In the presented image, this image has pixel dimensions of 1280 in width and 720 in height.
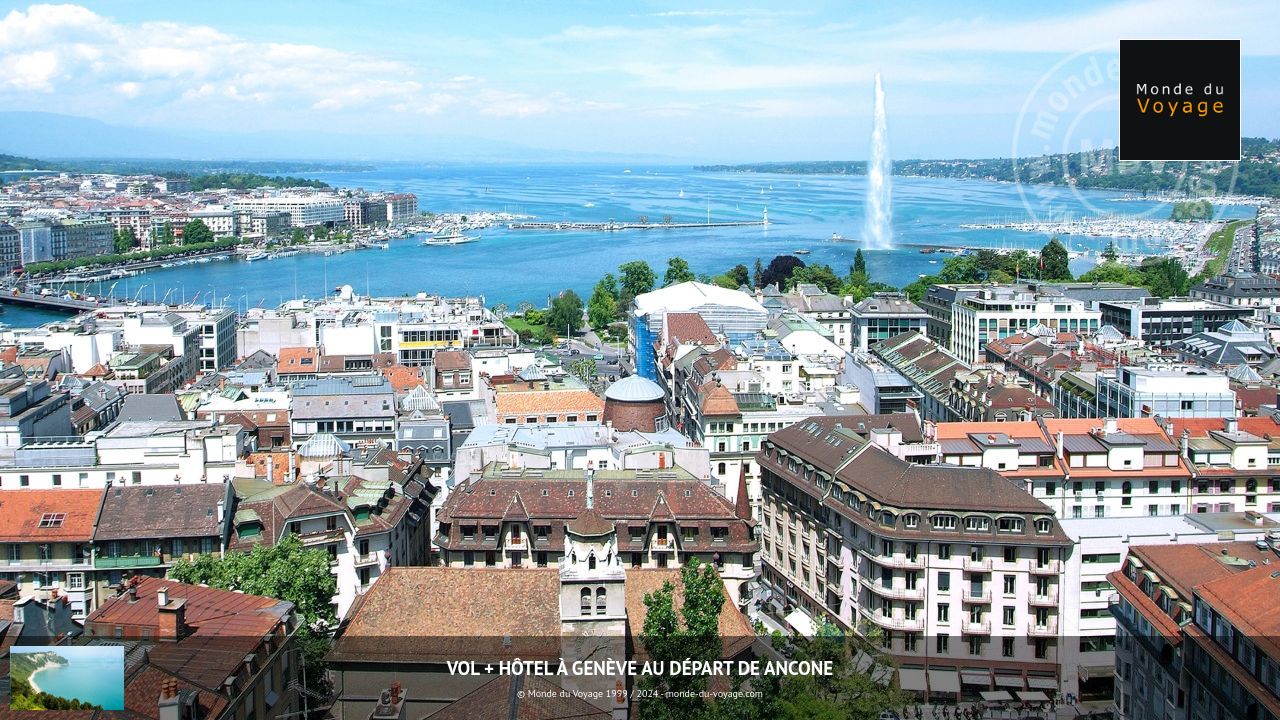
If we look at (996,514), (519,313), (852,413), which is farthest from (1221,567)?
(519,313)

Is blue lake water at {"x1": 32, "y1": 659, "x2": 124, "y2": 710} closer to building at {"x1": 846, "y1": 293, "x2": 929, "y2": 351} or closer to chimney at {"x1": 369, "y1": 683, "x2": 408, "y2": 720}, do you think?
chimney at {"x1": 369, "y1": 683, "x2": 408, "y2": 720}

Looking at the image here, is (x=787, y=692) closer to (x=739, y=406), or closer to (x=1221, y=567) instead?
(x=1221, y=567)

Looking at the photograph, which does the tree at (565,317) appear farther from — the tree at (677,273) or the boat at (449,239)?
the boat at (449,239)

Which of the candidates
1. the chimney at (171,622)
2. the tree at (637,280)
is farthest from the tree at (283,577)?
the tree at (637,280)

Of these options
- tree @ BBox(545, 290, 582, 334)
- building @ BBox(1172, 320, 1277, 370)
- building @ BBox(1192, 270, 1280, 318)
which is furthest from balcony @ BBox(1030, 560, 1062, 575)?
tree @ BBox(545, 290, 582, 334)

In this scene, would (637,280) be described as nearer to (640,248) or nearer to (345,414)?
(345,414)
